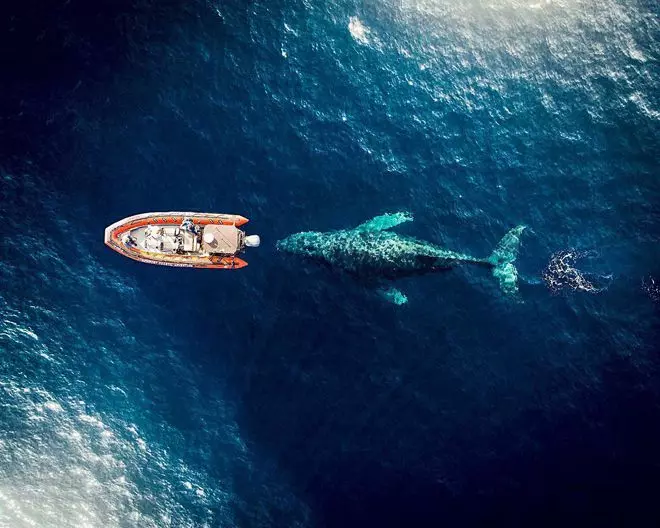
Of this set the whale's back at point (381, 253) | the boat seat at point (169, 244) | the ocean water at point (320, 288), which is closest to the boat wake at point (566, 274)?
the ocean water at point (320, 288)

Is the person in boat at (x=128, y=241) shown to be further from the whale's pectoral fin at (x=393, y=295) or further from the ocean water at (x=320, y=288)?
the whale's pectoral fin at (x=393, y=295)

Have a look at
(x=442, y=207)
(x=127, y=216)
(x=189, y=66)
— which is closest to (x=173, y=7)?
(x=189, y=66)

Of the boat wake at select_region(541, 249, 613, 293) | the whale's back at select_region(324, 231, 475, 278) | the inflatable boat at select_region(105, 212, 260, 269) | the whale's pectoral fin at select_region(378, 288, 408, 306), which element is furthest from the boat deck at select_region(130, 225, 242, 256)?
the boat wake at select_region(541, 249, 613, 293)

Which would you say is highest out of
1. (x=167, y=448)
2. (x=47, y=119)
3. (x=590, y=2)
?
(x=590, y=2)

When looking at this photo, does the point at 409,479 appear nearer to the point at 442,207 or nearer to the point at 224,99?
the point at 442,207

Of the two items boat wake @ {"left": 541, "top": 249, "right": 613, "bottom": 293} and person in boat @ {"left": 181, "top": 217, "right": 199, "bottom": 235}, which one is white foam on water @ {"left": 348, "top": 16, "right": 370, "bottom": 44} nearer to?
person in boat @ {"left": 181, "top": 217, "right": 199, "bottom": 235}

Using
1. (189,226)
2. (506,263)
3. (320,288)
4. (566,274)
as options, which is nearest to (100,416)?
(189,226)
